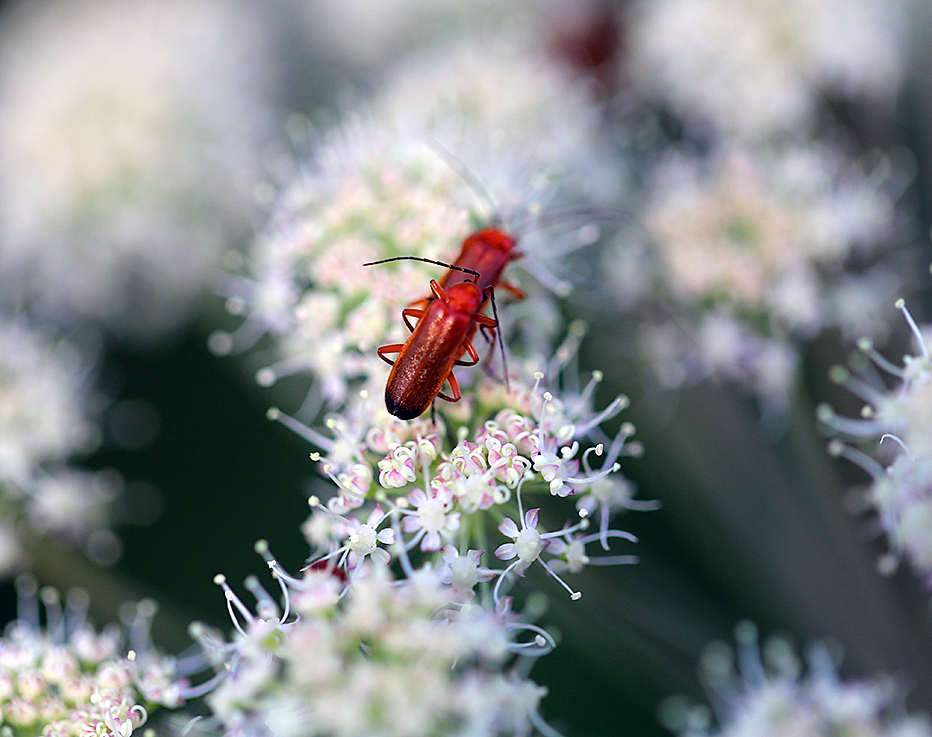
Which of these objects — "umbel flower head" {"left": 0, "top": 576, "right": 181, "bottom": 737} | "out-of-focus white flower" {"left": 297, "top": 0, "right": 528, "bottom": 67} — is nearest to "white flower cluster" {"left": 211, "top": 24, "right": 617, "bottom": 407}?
"umbel flower head" {"left": 0, "top": 576, "right": 181, "bottom": 737}

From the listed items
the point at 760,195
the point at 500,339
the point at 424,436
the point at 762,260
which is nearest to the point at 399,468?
the point at 424,436

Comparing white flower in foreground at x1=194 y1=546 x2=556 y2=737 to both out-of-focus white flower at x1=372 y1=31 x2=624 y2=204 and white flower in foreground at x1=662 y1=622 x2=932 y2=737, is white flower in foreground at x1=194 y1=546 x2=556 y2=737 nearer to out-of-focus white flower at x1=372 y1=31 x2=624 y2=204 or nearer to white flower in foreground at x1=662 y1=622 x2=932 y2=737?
white flower in foreground at x1=662 y1=622 x2=932 y2=737

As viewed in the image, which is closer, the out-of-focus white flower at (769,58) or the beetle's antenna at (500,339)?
the beetle's antenna at (500,339)

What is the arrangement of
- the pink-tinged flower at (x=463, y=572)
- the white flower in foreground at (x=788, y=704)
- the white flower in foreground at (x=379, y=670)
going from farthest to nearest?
the white flower in foreground at (x=788, y=704) < the pink-tinged flower at (x=463, y=572) < the white flower in foreground at (x=379, y=670)

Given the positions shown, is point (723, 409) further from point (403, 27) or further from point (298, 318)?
point (403, 27)

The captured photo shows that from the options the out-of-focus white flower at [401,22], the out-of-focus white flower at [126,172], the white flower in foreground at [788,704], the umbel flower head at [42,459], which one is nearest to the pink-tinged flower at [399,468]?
the white flower in foreground at [788,704]

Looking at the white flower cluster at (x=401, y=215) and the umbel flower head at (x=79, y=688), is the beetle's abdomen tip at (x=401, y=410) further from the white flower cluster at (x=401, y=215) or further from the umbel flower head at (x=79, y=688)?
the umbel flower head at (x=79, y=688)

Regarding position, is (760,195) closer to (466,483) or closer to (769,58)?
(769,58)
